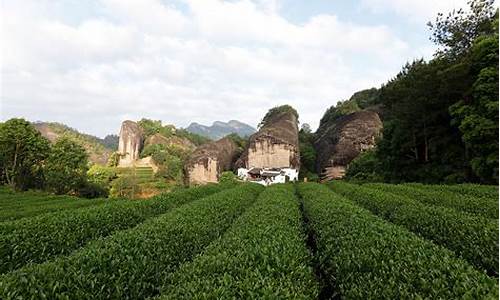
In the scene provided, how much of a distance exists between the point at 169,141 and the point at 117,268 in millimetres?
106544

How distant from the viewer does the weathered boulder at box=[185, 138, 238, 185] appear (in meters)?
55.9

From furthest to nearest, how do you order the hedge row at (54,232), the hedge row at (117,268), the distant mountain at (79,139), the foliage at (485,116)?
the distant mountain at (79,139) < the foliage at (485,116) < the hedge row at (54,232) < the hedge row at (117,268)

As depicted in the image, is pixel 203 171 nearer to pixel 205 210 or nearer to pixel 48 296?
pixel 205 210

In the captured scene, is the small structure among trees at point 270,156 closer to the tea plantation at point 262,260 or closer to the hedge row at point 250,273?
the tea plantation at point 262,260

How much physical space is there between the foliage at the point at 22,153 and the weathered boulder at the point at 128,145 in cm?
4316

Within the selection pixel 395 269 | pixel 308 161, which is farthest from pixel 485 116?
pixel 308 161

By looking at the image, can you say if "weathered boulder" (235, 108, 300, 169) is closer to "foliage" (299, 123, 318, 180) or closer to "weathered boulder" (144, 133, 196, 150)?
"foliage" (299, 123, 318, 180)

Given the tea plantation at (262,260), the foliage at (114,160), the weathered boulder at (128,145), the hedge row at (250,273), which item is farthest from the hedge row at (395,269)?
the weathered boulder at (128,145)

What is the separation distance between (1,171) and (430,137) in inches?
2350

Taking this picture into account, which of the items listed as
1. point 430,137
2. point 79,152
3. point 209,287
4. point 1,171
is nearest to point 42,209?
point 209,287

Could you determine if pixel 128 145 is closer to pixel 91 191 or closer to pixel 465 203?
pixel 91 191

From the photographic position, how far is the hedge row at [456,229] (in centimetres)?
653

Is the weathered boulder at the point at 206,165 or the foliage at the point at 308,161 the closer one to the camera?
the weathered boulder at the point at 206,165

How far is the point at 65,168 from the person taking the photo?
5134cm
